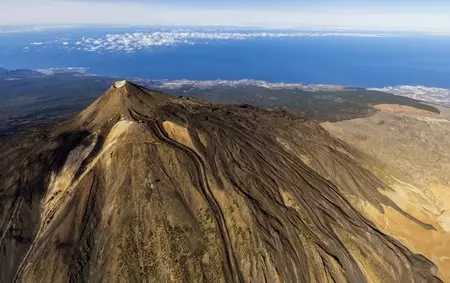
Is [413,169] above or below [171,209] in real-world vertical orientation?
below

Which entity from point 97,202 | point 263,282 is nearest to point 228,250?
point 263,282

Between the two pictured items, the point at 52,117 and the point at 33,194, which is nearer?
the point at 33,194

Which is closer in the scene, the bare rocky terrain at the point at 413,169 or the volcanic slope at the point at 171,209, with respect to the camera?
the volcanic slope at the point at 171,209

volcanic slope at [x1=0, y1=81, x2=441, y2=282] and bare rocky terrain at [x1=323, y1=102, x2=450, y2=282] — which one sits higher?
volcanic slope at [x1=0, y1=81, x2=441, y2=282]

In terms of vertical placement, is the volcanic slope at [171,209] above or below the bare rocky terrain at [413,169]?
above

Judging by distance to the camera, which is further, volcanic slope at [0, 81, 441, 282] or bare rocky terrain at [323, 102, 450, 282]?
bare rocky terrain at [323, 102, 450, 282]

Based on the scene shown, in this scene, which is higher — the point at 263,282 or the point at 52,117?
the point at 263,282

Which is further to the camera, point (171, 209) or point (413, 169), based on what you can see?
point (413, 169)

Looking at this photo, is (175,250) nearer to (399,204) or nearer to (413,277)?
(413,277)
